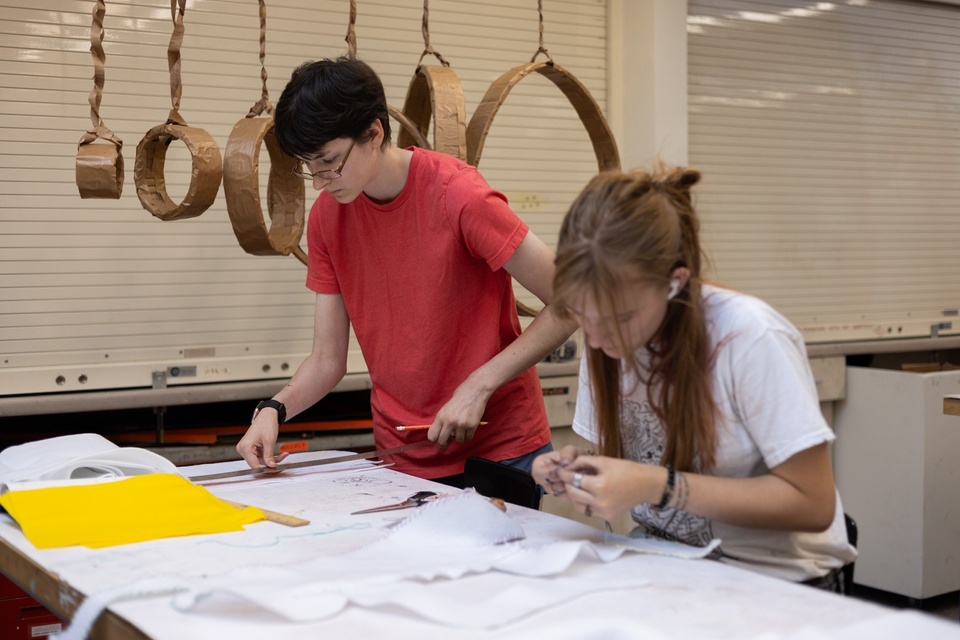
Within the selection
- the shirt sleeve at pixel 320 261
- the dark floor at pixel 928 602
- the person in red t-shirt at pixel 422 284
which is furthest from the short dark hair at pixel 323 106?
the dark floor at pixel 928 602

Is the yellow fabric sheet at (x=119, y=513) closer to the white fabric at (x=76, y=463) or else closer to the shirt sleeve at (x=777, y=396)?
the white fabric at (x=76, y=463)

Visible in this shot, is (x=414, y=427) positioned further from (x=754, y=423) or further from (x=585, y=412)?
(x=754, y=423)

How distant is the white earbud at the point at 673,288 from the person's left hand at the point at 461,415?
2.19ft

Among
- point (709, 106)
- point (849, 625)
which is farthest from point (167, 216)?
point (709, 106)

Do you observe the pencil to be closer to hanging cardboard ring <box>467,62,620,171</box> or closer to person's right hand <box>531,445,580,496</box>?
person's right hand <box>531,445,580,496</box>

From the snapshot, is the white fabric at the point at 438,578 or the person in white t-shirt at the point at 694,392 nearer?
the white fabric at the point at 438,578

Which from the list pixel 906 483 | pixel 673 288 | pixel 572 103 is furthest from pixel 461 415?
pixel 906 483

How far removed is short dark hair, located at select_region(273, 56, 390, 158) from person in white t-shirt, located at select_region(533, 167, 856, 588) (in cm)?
70

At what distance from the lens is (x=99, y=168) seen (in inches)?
98.4

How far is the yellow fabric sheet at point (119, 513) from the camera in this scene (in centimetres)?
162

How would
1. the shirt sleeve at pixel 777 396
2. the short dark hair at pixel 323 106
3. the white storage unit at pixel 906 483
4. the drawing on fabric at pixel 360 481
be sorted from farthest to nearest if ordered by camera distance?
the white storage unit at pixel 906 483, the drawing on fabric at pixel 360 481, the short dark hair at pixel 323 106, the shirt sleeve at pixel 777 396

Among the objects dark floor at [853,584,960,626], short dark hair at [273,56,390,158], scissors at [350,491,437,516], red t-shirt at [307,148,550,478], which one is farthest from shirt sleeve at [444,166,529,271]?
dark floor at [853,584,960,626]

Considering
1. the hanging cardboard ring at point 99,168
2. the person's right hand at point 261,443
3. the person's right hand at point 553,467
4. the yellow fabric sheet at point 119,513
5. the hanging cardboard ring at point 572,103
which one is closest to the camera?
the person's right hand at point 553,467

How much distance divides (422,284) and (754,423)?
37.3 inches
